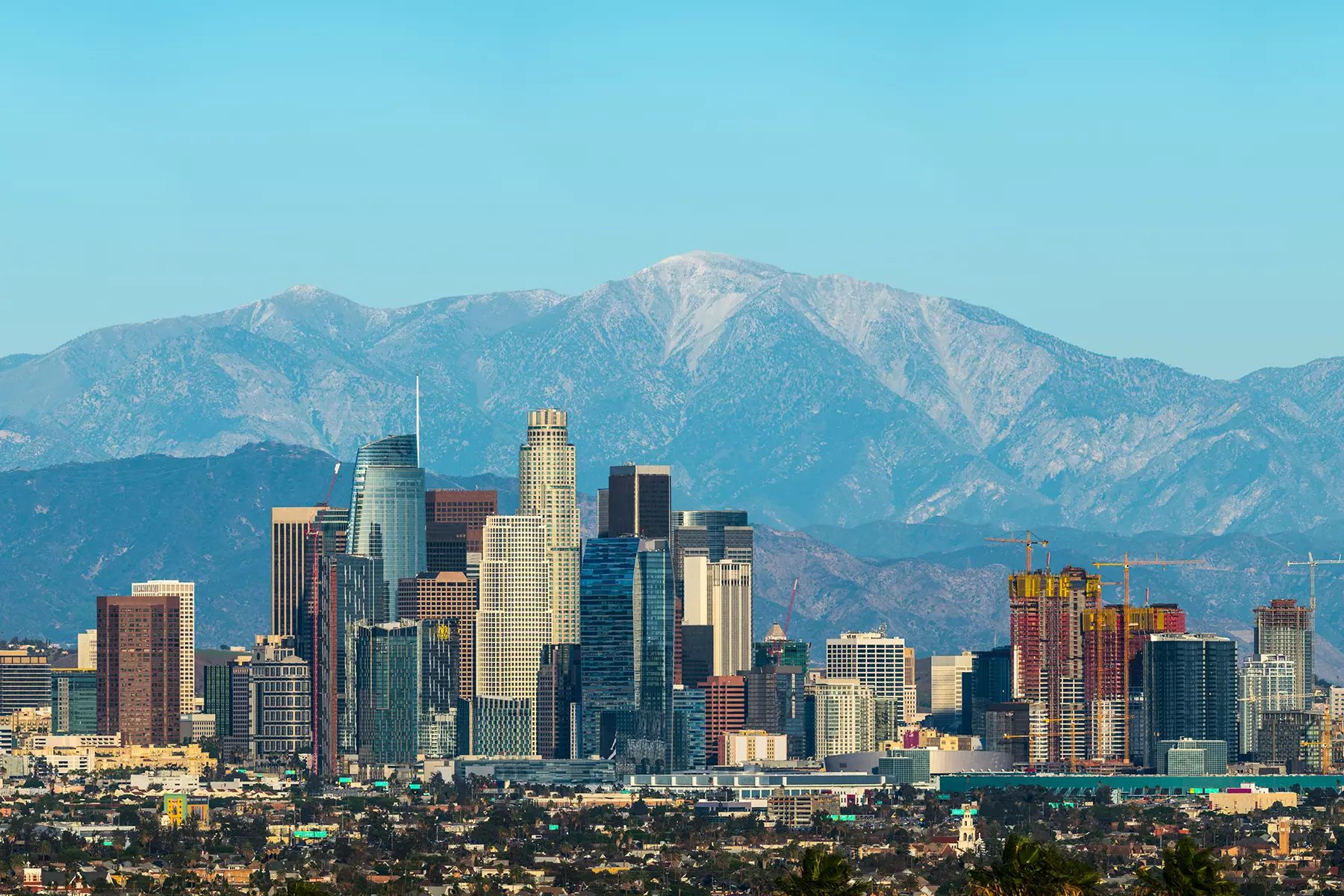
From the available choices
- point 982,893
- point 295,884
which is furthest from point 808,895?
point 295,884

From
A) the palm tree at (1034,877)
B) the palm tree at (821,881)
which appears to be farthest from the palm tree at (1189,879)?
the palm tree at (821,881)

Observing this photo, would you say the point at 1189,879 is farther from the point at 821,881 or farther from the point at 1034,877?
the point at 821,881

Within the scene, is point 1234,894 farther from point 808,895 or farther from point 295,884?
point 295,884

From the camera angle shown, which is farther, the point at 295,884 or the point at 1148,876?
the point at 295,884

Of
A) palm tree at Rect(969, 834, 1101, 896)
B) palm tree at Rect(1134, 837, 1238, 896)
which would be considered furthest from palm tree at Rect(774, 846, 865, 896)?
palm tree at Rect(1134, 837, 1238, 896)

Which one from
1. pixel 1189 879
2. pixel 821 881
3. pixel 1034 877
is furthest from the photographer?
pixel 1034 877

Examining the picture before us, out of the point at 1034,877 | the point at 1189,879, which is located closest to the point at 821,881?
the point at 1034,877

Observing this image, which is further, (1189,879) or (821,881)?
(1189,879)

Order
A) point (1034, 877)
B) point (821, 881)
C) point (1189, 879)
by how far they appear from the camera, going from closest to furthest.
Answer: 1. point (821, 881)
2. point (1189, 879)
3. point (1034, 877)
